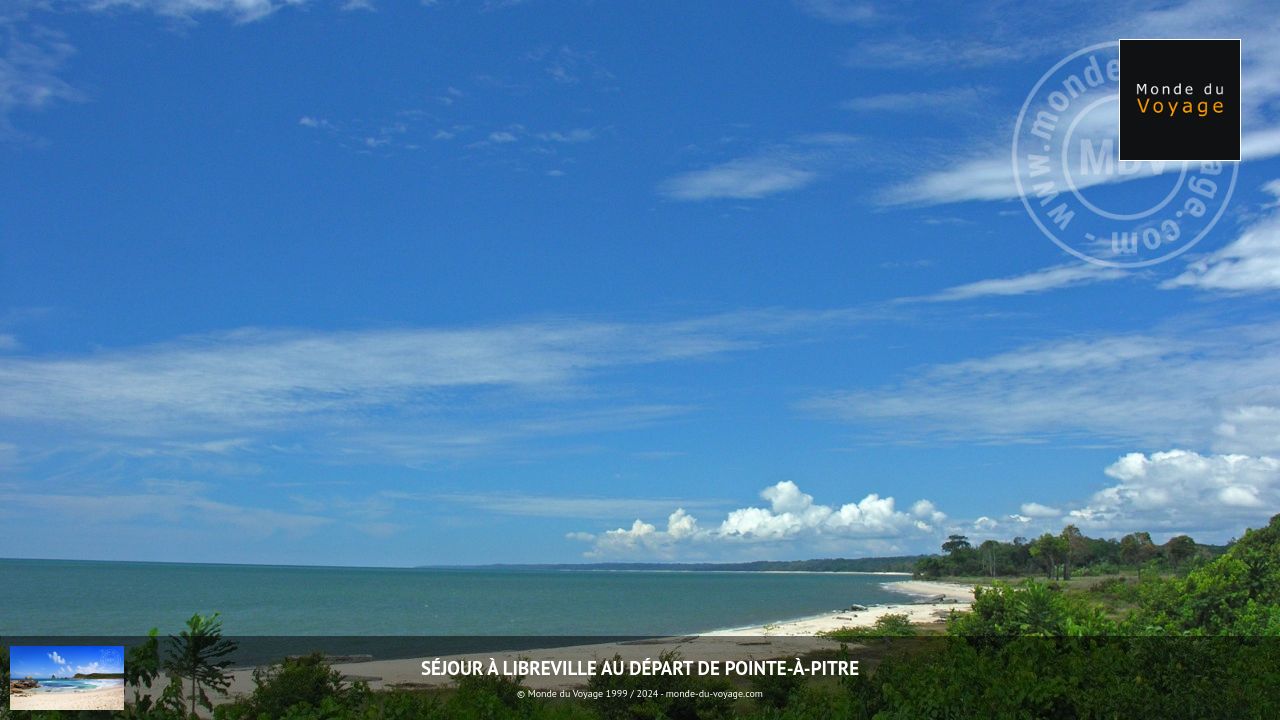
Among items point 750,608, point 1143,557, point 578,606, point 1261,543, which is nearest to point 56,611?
point 578,606

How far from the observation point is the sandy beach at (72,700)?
616 centimetres

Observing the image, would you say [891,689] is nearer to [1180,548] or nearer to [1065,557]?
[1180,548]

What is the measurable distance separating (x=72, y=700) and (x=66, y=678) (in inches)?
6.3

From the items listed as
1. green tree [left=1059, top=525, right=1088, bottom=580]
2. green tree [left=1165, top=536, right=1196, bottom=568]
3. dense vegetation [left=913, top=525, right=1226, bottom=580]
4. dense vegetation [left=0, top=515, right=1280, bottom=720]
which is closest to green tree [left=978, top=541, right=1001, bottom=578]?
dense vegetation [left=913, top=525, right=1226, bottom=580]

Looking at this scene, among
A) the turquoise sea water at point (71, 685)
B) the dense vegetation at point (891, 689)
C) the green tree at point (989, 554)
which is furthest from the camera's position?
the green tree at point (989, 554)

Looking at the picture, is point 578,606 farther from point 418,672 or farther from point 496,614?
point 418,672

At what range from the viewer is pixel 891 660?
31.8 feet

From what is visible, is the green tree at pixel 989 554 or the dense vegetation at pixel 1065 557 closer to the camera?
the dense vegetation at pixel 1065 557

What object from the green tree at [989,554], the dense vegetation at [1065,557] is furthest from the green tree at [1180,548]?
the green tree at [989,554]

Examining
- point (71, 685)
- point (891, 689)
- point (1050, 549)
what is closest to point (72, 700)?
point (71, 685)

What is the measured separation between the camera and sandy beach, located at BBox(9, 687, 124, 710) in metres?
6.16

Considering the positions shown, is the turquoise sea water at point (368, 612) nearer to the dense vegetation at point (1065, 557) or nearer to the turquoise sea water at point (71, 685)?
the dense vegetation at point (1065, 557)

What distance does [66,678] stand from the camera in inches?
252

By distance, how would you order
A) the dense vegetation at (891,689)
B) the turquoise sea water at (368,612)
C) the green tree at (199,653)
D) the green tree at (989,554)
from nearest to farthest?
the dense vegetation at (891,689) < the green tree at (199,653) < the turquoise sea water at (368,612) < the green tree at (989,554)
